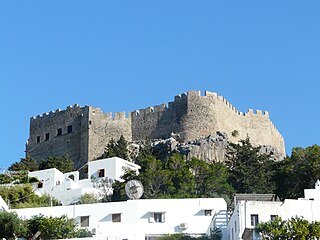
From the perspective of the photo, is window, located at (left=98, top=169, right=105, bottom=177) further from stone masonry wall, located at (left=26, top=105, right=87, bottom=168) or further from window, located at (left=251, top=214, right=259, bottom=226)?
window, located at (left=251, top=214, right=259, bottom=226)

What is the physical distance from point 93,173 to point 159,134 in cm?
1306

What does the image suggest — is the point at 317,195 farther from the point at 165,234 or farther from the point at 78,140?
the point at 78,140

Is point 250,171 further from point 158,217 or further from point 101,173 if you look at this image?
point 158,217

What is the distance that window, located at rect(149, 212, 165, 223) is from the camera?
1606 inches

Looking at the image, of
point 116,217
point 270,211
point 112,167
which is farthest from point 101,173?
point 270,211

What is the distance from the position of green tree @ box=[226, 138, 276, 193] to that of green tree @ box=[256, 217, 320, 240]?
16.6 metres

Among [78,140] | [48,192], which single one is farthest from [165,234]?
[78,140]

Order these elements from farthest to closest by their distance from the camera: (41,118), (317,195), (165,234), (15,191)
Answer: (41,118) < (15,191) < (165,234) < (317,195)

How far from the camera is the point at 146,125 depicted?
69.4 meters

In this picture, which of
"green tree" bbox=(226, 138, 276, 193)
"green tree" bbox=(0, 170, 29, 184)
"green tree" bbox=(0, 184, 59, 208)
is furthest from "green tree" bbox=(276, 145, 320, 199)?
"green tree" bbox=(0, 170, 29, 184)

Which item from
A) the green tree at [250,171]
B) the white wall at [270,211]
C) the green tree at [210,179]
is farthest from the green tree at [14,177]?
the white wall at [270,211]

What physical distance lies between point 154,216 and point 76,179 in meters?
17.1

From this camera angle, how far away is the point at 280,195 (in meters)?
47.0

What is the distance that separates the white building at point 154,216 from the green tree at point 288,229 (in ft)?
24.4
